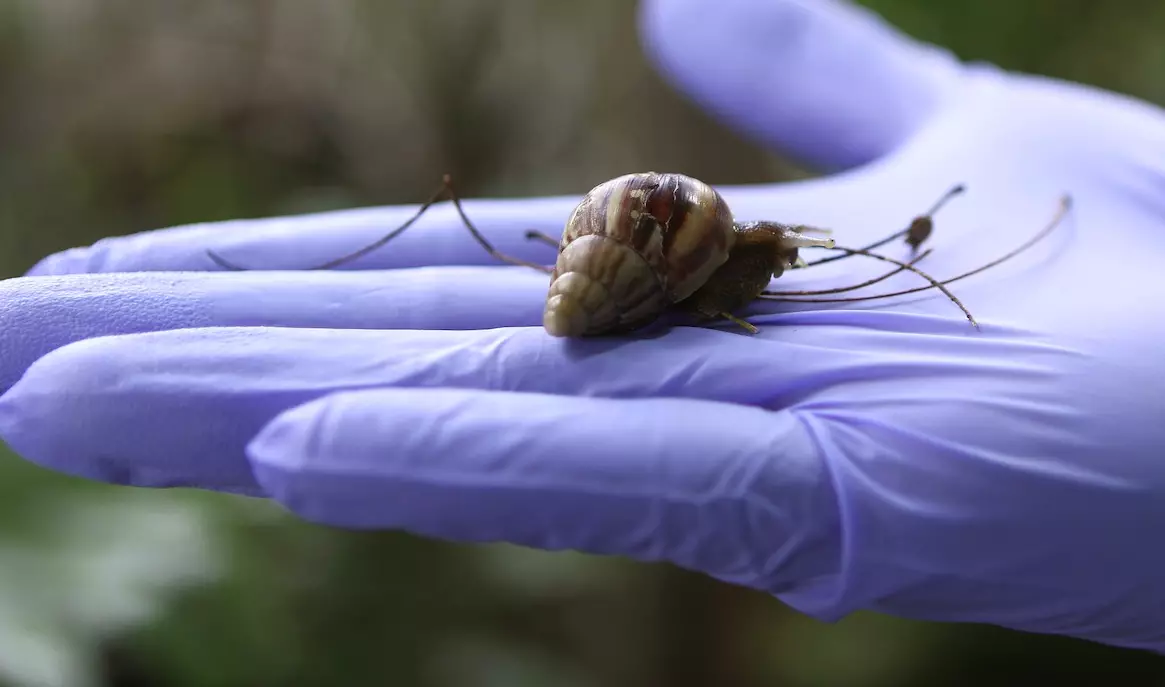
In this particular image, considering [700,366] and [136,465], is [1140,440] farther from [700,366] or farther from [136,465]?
[136,465]

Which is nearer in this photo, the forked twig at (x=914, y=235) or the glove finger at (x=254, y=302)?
the glove finger at (x=254, y=302)

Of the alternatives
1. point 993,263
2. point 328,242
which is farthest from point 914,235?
point 328,242

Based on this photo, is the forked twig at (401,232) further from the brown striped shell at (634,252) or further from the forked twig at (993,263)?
the forked twig at (993,263)

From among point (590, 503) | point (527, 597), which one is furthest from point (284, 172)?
point (590, 503)

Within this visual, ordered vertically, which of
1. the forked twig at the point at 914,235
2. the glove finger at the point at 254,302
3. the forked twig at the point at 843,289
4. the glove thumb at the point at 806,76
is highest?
the glove thumb at the point at 806,76

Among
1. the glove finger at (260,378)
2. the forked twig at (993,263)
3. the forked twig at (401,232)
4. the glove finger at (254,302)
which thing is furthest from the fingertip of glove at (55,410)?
the forked twig at (993,263)

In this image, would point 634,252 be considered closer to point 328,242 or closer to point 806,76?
point 328,242

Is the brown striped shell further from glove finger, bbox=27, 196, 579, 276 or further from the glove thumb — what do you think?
the glove thumb

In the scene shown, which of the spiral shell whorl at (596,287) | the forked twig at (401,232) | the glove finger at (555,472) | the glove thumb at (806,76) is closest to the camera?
the glove finger at (555,472)
